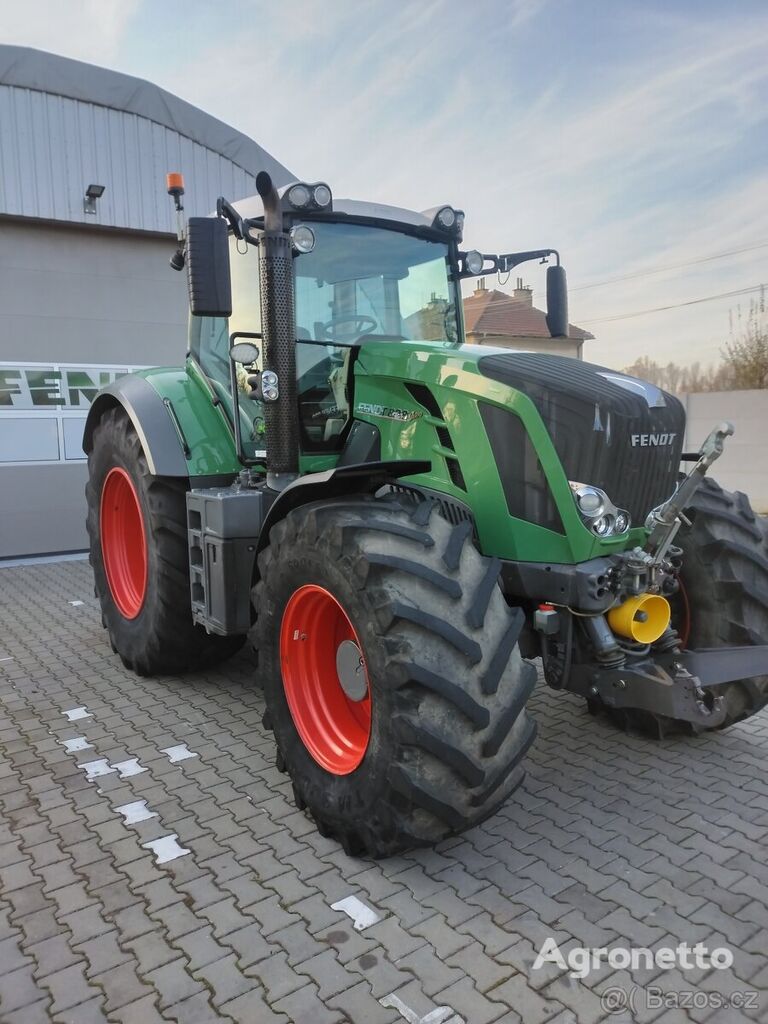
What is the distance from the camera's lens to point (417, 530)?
2379 millimetres

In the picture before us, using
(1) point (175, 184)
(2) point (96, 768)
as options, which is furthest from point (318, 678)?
(1) point (175, 184)

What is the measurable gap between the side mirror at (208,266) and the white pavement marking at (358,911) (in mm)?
2106

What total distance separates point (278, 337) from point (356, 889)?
2.08 m

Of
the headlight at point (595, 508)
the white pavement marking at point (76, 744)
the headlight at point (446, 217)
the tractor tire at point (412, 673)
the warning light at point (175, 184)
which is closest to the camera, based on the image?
the tractor tire at point (412, 673)

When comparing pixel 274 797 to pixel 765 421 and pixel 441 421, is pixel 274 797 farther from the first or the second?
pixel 765 421

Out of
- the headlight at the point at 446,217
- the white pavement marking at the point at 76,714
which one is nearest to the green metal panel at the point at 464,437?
the headlight at the point at 446,217

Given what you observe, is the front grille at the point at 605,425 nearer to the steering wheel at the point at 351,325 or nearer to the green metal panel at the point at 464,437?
the green metal panel at the point at 464,437

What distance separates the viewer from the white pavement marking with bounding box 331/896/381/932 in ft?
7.27

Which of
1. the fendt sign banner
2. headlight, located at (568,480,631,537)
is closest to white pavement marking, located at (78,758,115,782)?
headlight, located at (568,480,631,537)

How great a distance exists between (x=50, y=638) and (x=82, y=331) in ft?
13.6

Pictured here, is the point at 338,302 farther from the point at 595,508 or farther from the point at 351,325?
the point at 595,508

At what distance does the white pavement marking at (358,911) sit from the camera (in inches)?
87.3

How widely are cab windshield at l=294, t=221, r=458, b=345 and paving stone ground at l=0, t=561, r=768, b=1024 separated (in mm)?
1963

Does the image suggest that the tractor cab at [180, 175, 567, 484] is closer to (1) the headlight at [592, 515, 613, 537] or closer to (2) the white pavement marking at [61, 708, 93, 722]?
(1) the headlight at [592, 515, 613, 537]
